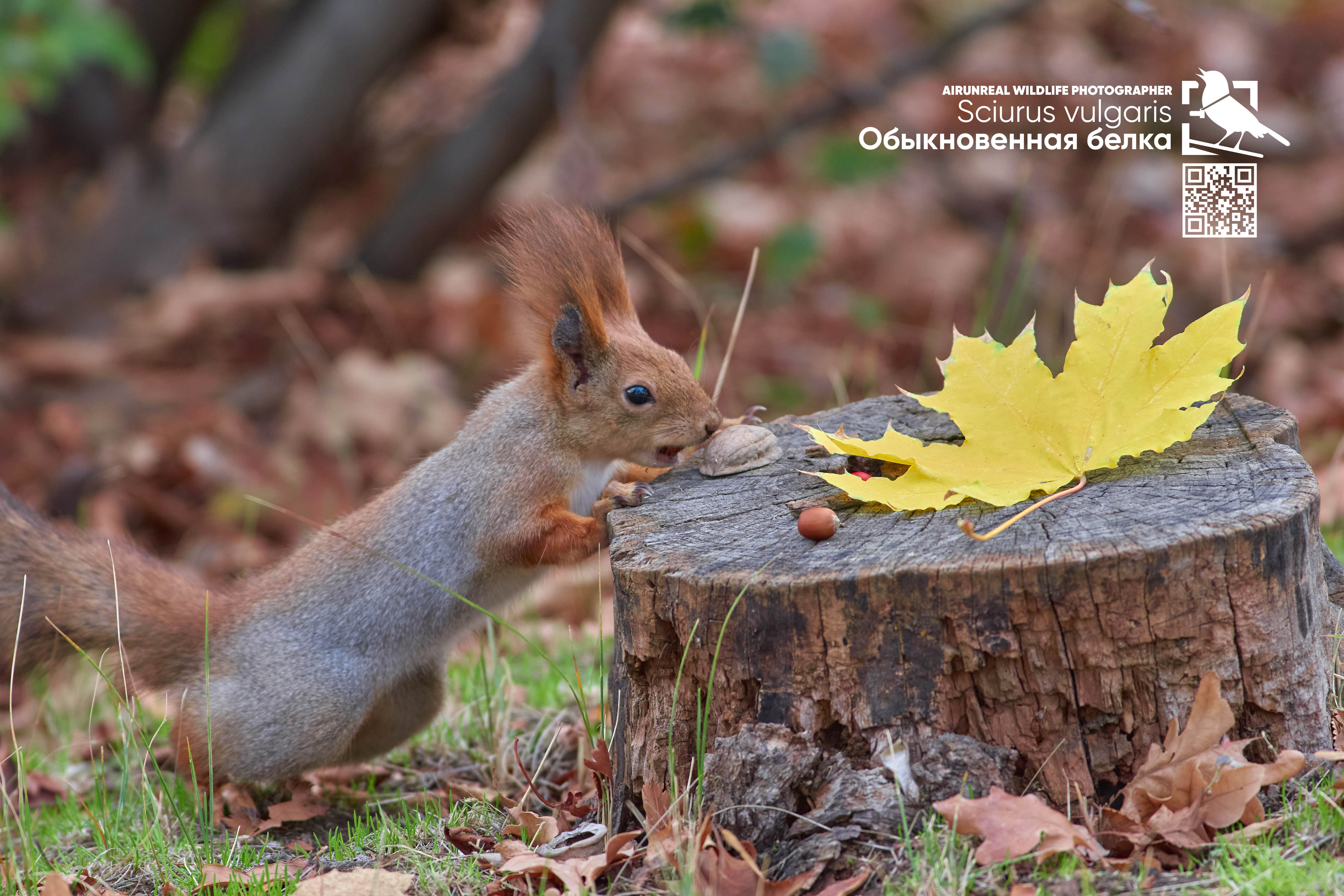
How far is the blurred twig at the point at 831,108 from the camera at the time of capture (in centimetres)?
530

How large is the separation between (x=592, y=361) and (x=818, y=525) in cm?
80

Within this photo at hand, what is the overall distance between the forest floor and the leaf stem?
1.39 ft

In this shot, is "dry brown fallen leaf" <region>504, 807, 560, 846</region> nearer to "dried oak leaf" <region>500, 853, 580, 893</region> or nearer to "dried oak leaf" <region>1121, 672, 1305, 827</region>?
"dried oak leaf" <region>500, 853, 580, 893</region>

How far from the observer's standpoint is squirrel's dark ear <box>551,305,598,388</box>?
2.56 m

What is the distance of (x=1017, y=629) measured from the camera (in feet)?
5.93

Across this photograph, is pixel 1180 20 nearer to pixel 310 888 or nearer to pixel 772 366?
pixel 772 366

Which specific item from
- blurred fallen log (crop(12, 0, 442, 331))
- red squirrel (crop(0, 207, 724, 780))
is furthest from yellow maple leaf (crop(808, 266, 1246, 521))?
blurred fallen log (crop(12, 0, 442, 331))

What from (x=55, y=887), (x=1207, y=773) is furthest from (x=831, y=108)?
(x=55, y=887)

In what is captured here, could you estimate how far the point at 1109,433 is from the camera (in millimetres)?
2109

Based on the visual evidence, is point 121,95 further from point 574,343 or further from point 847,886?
point 847,886

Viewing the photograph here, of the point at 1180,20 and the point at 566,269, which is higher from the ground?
the point at 1180,20

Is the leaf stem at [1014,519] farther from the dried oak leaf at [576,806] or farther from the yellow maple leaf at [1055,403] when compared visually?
the dried oak leaf at [576,806]

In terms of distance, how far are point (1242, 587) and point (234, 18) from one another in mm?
6207

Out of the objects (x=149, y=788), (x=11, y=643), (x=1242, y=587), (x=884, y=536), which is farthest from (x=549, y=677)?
(x=1242, y=587)
